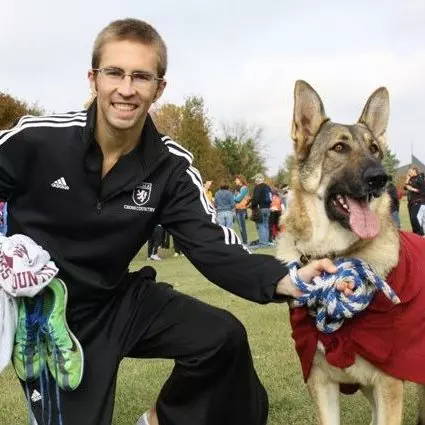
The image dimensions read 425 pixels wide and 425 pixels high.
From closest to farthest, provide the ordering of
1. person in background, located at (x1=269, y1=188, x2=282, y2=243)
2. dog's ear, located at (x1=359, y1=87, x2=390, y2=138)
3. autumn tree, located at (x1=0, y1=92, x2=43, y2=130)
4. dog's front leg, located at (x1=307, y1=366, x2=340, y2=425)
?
1. dog's front leg, located at (x1=307, y1=366, x2=340, y2=425)
2. dog's ear, located at (x1=359, y1=87, x2=390, y2=138)
3. person in background, located at (x1=269, y1=188, x2=282, y2=243)
4. autumn tree, located at (x1=0, y1=92, x2=43, y2=130)

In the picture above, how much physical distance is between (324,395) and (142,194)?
1539 millimetres

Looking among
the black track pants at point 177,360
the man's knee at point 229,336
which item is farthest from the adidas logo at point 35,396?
the man's knee at point 229,336

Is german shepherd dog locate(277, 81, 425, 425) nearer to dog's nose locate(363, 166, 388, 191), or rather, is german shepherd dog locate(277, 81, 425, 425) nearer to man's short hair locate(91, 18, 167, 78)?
dog's nose locate(363, 166, 388, 191)

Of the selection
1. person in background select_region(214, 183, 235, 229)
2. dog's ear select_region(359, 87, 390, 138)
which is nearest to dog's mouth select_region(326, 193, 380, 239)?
dog's ear select_region(359, 87, 390, 138)

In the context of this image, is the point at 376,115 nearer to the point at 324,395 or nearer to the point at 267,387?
the point at 324,395

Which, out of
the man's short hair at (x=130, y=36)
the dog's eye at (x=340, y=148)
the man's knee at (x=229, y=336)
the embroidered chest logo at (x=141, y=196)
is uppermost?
the man's short hair at (x=130, y=36)

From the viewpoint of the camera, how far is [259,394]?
3305 millimetres

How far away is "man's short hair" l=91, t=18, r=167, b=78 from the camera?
303cm

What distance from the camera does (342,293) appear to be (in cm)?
303

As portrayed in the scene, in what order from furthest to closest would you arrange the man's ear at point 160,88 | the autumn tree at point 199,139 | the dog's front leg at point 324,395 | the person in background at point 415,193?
the autumn tree at point 199,139
the person in background at point 415,193
the dog's front leg at point 324,395
the man's ear at point 160,88

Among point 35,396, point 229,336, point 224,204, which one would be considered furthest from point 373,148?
point 224,204

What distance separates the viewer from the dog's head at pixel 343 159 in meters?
3.32

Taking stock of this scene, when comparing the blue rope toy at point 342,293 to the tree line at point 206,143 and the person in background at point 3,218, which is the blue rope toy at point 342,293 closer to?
the person in background at point 3,218

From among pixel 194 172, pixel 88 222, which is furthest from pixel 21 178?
pixel 194 172
